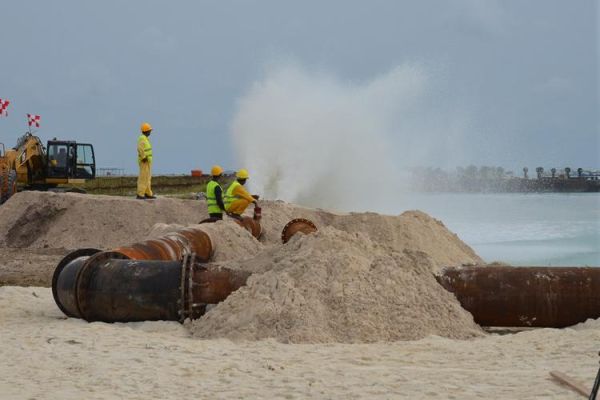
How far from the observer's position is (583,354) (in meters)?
6.47

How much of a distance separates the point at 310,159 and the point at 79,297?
23357 mm

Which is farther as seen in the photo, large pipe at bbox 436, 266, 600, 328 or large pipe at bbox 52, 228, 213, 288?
large pipe at bbox 52, 228, 213, 288

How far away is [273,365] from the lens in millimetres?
6234

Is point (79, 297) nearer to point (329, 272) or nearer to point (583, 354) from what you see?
point (329, 272)

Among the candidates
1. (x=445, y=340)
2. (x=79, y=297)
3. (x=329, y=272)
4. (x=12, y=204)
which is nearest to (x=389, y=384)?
(x=445, y=340)

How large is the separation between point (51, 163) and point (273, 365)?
21299mm

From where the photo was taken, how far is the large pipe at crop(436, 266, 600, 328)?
26.0 ft

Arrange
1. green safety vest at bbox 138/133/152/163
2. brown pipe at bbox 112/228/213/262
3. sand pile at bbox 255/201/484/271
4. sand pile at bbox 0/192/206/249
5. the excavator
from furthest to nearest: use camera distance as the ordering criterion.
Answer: the excavator, sand pile at bbox 0/192/206/249, green safety vest at bbox 138/133/152/163, sand pile at bbox 255/201/484/271, brown pipe at bbox 112/228/213/262

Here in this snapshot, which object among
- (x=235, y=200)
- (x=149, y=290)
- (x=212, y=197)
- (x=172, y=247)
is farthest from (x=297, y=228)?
(x=149, y=290)

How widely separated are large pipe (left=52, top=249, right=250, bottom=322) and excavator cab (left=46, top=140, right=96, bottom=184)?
18.1 meters

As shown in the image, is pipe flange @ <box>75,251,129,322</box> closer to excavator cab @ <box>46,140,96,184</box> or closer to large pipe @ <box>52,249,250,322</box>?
large pipe @ <box>52,249,250,322</box>

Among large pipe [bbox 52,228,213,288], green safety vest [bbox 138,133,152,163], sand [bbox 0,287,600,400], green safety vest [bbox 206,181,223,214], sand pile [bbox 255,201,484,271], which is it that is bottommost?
sand [bbox 0,287,600,400]

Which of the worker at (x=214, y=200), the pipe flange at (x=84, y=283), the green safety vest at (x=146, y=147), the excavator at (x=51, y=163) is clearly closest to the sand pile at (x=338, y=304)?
the pipe flange at (x=84, y=283)

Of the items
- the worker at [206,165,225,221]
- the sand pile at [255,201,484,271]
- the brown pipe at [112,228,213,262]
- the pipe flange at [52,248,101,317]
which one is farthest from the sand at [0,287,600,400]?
the sand pile at [255,201,484,271]
